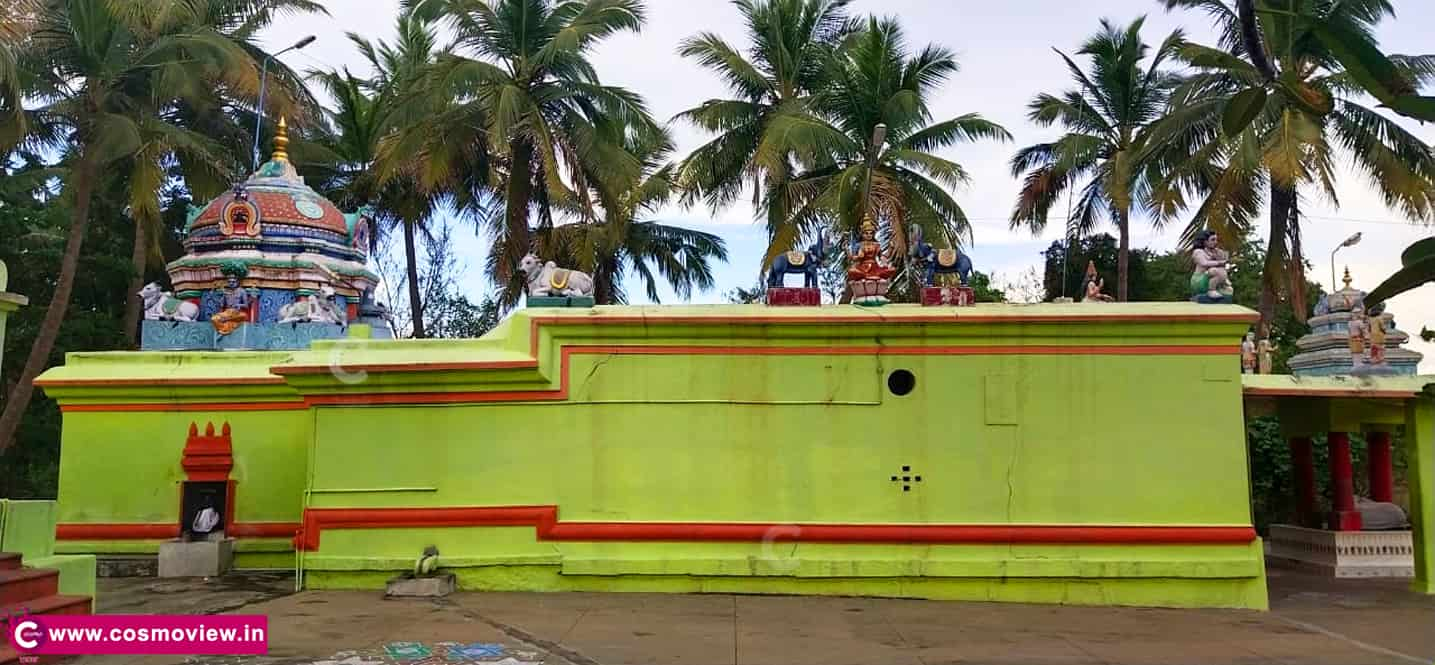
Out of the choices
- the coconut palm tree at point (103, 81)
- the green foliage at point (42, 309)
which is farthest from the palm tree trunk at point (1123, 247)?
the green foliage at point (42, 309)

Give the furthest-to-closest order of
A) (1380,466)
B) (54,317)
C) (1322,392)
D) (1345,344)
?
(54,317), (1380,466), (1345,344), (1322,392)

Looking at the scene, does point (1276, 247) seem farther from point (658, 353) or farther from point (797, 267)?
point (658, 353)

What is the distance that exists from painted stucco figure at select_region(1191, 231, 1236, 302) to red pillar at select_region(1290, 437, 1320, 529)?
647 centimetres

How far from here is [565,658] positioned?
7.01m

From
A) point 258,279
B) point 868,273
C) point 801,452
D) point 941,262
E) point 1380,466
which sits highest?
point 258,279

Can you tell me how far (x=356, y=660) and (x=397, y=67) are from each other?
23.0 metres

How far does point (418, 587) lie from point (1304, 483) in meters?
13.1

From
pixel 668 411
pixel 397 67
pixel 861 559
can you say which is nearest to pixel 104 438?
pixel 668 411

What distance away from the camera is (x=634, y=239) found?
83.4ft

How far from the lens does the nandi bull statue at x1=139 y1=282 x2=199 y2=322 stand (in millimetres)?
12828

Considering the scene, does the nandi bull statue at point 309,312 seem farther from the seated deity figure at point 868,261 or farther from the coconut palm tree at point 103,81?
the coconut palm tree at point 103,81

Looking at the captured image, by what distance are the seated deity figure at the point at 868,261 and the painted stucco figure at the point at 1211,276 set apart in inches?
120

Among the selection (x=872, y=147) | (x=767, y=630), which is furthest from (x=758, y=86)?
(x=767, y=630)

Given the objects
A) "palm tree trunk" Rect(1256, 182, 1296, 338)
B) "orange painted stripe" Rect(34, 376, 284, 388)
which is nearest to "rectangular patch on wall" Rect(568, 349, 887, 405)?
"orange painted stripe" Rect(34, 376, 284, 388)
